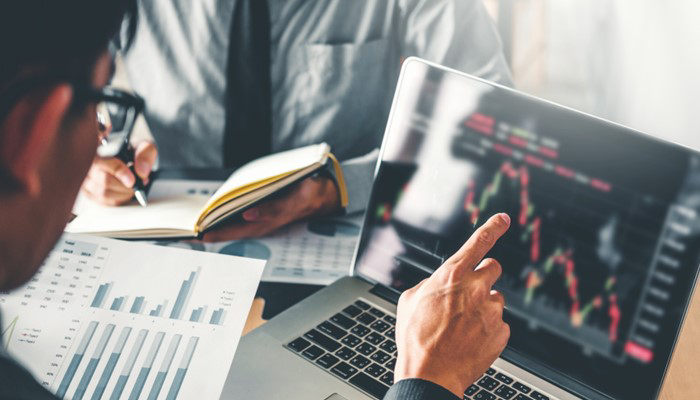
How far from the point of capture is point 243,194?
88cm

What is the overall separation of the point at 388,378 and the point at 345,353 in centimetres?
6

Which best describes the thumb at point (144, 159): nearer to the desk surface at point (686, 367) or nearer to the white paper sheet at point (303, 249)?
the white paper sheet at point (303, 249)

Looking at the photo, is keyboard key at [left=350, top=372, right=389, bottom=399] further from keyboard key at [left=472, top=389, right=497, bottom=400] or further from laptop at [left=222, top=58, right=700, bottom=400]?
keyboard key at [left=472, top=389, right=497, bottom=400]

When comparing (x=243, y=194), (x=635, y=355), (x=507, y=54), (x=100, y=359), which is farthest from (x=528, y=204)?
(x=507, y=54)

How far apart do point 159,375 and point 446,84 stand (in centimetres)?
49

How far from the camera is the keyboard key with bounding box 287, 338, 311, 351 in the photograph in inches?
29.7

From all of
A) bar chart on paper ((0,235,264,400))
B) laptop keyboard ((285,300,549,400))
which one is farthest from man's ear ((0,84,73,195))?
laptop keyboard ((285,300,549,400))

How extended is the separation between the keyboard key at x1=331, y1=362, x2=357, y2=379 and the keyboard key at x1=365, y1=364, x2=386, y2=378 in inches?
0.7

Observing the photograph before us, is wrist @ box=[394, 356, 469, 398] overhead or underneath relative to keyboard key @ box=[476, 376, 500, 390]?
overhead

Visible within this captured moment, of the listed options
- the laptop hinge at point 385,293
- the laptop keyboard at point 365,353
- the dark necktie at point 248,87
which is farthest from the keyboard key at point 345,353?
the dark necktie at point 248,87

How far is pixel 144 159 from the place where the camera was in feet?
3.49

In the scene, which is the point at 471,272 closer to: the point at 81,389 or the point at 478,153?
the point at 478,153

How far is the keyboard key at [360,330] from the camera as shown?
0.77 m

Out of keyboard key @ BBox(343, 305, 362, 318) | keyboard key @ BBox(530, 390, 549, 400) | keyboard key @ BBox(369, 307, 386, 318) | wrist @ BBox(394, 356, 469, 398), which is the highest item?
wrist @ BBox(394, 356, 469, 398)
